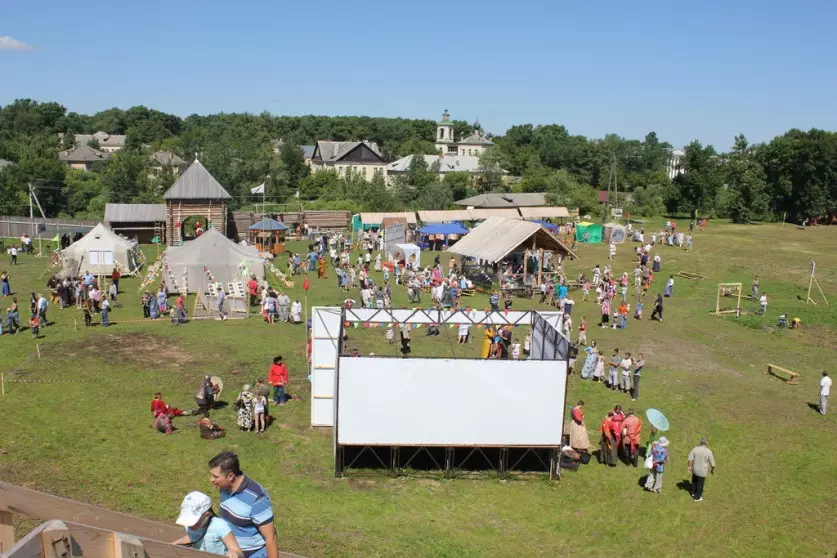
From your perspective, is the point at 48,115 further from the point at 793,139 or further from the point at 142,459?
the point at 142,459

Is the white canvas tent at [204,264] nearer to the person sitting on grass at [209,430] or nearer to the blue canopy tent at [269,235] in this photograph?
the blue canopy tent at [269,235]

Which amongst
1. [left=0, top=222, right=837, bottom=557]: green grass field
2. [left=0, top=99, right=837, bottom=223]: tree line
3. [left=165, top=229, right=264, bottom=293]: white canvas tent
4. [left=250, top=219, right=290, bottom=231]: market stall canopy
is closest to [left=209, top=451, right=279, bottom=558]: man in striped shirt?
[left=0, top=222, right=837, bottom=557]: green grass field

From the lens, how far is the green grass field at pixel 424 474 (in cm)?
1228

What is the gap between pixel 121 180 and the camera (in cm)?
6366

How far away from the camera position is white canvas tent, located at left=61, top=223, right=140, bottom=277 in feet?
110

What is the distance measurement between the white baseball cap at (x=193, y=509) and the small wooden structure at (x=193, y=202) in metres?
43.1

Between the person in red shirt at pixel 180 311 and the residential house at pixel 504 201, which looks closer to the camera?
the person in red shirt at pixel 180 311

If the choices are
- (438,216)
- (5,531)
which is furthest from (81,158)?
(5,531)

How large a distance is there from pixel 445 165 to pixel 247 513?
8677 cm

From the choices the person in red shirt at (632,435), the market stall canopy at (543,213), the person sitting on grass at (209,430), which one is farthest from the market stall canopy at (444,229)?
the person in red shirt at (632,435)

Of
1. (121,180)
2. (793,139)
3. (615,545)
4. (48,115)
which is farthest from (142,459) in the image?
(48,115)

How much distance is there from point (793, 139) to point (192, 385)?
6006 cm

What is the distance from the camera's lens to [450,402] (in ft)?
46.5

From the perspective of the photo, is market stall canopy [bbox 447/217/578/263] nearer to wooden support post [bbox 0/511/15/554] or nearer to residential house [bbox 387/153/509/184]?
wooden support post [bbox 0/511/15/554]
